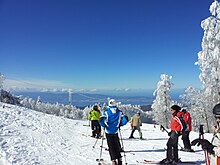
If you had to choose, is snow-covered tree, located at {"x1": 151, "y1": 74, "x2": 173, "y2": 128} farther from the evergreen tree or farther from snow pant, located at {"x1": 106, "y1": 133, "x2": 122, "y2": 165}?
snow pant, located at {"x1": 106, "y1": 133, "x2": 122, "y2": 165}

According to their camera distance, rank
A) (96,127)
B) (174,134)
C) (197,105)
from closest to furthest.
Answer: (174,134), (96,127), (197,105)

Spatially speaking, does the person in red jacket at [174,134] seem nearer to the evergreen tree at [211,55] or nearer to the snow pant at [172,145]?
the snow pant at [172,145]

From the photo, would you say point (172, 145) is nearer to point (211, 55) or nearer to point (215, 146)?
point (215, 146)

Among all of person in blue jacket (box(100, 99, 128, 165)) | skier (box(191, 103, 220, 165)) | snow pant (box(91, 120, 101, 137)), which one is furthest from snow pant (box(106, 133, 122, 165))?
snow pant (box(91, 120, 101, 137))

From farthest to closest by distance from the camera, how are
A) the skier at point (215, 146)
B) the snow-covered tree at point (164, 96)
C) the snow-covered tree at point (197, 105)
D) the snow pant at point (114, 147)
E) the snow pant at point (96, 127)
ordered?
the snow-covered tree at point (164, 96)
the snow-covered tree at point (197, 105)
the snow pant at point (96, 127)
the snow pant at point (114, 147)
the skier at point (215, 146)

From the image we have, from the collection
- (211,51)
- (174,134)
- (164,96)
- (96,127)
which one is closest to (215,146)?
(174,134)

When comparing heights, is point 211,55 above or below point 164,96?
above

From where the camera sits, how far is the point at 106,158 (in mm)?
9234

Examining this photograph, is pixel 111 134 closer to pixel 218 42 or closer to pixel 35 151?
pixel 35 151

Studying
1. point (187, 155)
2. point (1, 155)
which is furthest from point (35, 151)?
point (187, 155)

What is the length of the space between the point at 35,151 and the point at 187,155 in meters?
6.71

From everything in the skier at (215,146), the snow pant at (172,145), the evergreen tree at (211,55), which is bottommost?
the snow pant at (172,145)

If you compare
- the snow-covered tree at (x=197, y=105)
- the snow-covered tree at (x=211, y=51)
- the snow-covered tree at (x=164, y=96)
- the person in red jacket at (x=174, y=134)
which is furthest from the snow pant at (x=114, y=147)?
the snow-covered tree at (x=164, y=96)

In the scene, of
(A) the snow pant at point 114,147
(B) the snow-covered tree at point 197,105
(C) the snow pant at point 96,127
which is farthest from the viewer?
(B) the snow-covered tree at point 197,105
